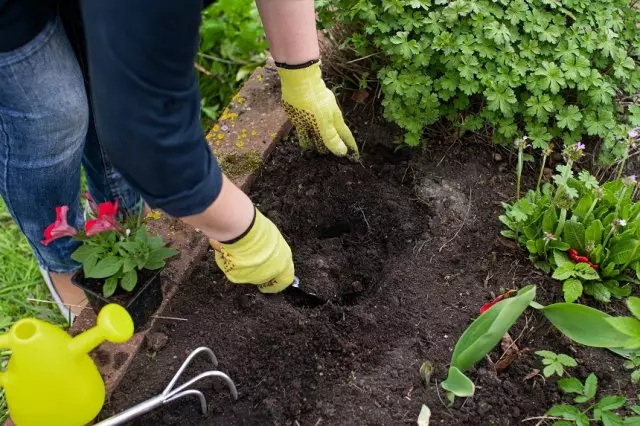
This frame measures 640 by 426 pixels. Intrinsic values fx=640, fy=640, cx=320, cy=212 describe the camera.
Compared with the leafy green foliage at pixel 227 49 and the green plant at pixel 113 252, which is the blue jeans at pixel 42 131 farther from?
the leafy green foliage at pixel 227 49

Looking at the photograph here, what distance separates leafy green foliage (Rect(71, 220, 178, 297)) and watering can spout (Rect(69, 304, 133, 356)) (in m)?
0.24

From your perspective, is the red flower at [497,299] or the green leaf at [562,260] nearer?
the red flower at [497,299]

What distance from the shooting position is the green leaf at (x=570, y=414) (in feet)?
4.79

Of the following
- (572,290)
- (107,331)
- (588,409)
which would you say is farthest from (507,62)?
(107,331)

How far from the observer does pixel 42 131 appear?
63.8 inches

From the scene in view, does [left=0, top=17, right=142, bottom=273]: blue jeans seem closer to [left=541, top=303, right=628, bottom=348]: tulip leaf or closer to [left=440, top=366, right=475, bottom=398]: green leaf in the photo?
[left=440, top=366, right=475, bottom=398]: green leaf

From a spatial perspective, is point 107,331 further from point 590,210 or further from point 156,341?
point 590,210

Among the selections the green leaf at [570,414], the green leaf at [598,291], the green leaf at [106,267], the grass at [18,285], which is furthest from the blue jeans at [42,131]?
the green leaf at [598,291]

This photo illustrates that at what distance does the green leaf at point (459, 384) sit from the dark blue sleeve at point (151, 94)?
691 millimetres

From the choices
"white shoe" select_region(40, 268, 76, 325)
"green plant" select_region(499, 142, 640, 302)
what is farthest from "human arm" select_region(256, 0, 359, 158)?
"white shoe" select_region(40, 268, 76, 325)

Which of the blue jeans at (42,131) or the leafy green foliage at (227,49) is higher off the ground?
the blue jeans at (42,131)

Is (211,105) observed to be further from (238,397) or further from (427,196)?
(238,397)

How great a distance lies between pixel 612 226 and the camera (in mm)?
1822

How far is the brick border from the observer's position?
5.79 feet
